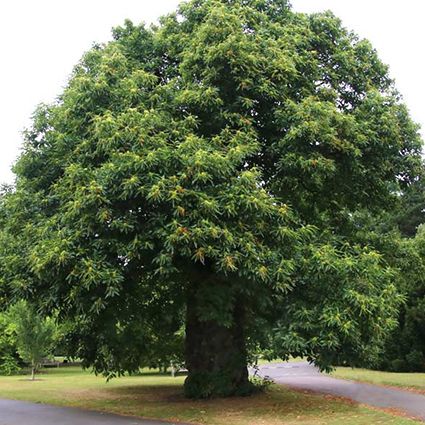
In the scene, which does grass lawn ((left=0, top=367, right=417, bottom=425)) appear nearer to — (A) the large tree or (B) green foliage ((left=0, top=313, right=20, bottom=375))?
(A) the large tree

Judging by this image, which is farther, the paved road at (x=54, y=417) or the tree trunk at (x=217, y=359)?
the tree trunk at (x=217, y=359)

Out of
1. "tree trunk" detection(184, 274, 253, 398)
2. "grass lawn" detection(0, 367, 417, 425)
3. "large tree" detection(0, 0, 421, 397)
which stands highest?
"large tree" detection(0, 0, 421, 397)

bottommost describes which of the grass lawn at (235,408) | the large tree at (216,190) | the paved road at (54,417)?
the grass lawn at (235,408)

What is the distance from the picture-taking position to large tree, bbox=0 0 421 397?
10750mm

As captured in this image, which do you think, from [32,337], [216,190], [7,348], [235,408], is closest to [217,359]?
[235,408]

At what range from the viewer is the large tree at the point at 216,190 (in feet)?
35.3

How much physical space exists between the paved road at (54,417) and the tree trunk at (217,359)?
9.07 ft

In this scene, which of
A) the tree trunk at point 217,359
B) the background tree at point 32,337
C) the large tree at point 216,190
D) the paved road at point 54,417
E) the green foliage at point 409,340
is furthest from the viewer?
the background tree at point 32,337

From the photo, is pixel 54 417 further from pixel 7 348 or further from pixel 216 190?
pixel 7 348

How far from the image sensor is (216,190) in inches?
434

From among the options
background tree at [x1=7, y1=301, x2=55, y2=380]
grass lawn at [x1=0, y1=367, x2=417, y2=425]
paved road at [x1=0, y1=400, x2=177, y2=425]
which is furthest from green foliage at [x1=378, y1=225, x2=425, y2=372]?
background tree at [x1=7, y1=301, x2=55, y2=380]

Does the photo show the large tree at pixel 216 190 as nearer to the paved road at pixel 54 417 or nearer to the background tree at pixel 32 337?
the paved road at pixel 54 417

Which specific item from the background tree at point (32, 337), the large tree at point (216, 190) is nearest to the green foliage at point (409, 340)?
the large tree at point (216, 190)

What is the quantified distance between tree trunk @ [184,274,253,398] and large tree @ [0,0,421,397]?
6 centimetres
